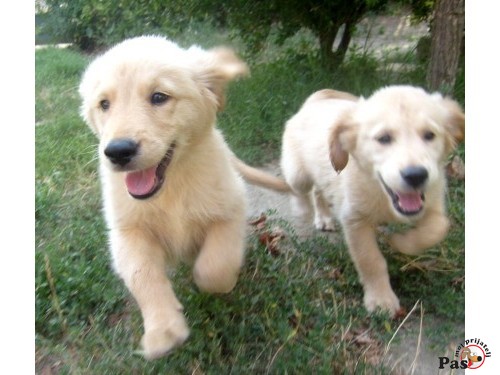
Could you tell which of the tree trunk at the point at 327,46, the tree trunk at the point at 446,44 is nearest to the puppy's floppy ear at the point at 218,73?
the tree trunk at the point at 446,44

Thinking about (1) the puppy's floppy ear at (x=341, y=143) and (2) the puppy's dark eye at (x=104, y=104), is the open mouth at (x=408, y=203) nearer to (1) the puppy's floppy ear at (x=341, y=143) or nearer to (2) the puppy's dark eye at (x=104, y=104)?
(1) the puppy's floppy ear at (x=341, y=143)

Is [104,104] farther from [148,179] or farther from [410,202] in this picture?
[410,202]

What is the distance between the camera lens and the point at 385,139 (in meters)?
2.86

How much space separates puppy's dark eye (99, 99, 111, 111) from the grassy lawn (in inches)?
33.7

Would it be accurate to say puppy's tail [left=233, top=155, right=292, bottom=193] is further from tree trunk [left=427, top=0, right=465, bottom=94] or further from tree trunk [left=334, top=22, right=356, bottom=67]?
tree trunk [left=334, top=22, right=356, bottom=67]

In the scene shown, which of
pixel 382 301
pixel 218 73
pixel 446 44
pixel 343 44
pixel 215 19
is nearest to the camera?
pixel 218 73

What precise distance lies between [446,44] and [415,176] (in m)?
1.97

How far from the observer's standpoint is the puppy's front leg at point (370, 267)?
297 centimetres

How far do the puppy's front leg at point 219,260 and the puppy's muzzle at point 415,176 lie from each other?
825 millimetres

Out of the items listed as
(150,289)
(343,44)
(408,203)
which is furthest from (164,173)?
(343,44)

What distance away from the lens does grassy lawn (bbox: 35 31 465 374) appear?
98.9 inches
